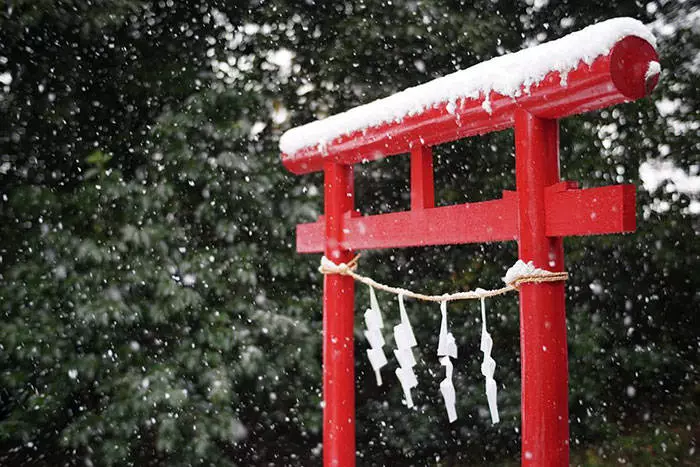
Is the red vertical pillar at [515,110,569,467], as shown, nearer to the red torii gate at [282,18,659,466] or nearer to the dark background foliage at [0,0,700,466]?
the red torii gate at [282,18,659,466]

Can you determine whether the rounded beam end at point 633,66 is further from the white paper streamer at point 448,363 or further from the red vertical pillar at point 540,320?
the white paper streamer at point 448,363

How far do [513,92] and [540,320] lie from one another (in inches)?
24.0

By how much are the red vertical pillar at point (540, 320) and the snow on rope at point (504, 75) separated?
113 millimetres

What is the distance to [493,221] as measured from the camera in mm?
1842

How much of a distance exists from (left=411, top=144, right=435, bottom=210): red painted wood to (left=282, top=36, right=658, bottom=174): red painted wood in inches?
1.5

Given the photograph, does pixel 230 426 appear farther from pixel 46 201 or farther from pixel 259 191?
pixel 46 201

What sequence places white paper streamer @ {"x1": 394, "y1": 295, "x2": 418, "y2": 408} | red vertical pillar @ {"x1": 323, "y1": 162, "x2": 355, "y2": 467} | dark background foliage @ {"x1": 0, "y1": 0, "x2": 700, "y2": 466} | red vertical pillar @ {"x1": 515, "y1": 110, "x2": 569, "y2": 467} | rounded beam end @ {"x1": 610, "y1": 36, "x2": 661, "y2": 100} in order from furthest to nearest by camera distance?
dark background foliage @ {"x1": 0, "y1": 0, "x2": 700, "y2": 466} → red vertical pillar @ {"x1": 323, "y1": 162, "x2": 355, "y2": 467} → white paper streamer @ {"x1": 394, "y1": 295, "x2": 418, "y2": 408} → red vertical pillar @ {"x1": 515, "y1": 110, "x2": 569, "y2": 467} → rounded beam end @ {"x1": 610, "y1": 36, "x2": 661, "y2": 100}

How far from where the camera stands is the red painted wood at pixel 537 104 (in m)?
1.45

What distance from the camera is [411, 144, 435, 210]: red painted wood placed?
2127mm

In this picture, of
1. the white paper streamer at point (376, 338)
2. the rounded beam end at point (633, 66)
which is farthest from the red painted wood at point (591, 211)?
the white paper streamer at point (376, 338)

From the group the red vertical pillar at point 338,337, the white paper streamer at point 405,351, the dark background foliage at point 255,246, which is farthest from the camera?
the dark background foliage at point 255,246

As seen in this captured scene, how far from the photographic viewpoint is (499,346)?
4863mm

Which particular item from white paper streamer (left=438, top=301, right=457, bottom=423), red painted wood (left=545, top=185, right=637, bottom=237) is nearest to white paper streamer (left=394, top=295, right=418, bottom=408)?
white paper streamer (left=438, top=301, right=457, bottom=423)

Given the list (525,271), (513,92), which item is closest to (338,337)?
(525,271)
